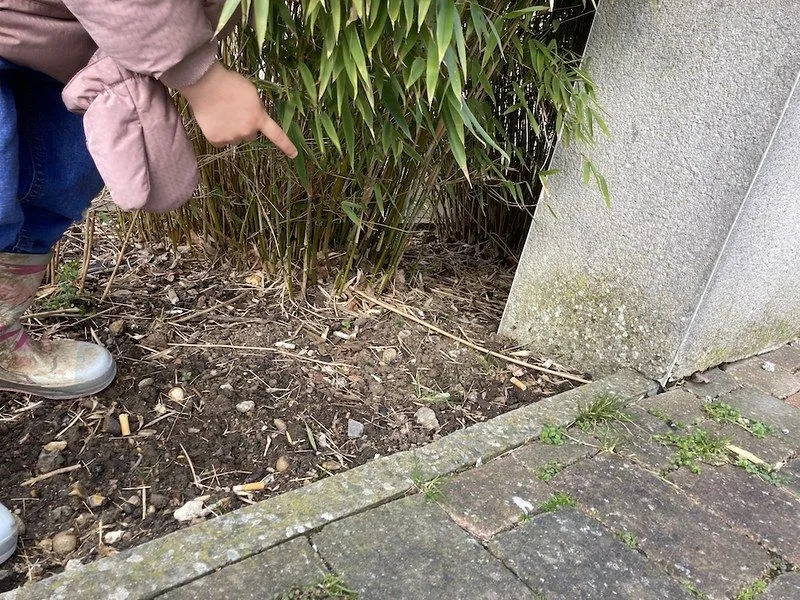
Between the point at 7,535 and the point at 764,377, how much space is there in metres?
1.99

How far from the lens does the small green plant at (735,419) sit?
5.42 feet

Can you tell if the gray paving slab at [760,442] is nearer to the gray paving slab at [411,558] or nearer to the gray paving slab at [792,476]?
the gray paving slab at [792,476]

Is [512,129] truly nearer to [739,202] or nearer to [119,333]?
[739,202]

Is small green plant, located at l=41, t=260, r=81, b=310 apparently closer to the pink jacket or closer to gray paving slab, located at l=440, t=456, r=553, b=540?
the pink jacket

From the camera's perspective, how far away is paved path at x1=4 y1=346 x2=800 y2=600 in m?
1.07

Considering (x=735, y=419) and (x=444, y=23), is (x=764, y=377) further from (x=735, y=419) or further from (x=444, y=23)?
(x=444, y=23)

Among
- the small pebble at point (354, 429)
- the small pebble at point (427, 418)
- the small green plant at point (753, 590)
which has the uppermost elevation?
the small green plant at point (753, 590)

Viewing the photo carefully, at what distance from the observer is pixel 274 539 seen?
44.6 inches

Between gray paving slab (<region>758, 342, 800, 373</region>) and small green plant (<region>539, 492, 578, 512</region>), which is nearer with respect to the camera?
small green plant (<region>539, 492, 578, 512</region>)

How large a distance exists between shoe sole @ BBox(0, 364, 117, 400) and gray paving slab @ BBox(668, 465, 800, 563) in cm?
137

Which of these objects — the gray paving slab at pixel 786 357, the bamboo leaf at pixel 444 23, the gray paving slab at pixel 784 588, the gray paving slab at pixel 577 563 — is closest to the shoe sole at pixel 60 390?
the gray paving slab at pixel 577 563

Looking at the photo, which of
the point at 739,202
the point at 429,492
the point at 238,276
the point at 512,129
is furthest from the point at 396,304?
the point at 739,202

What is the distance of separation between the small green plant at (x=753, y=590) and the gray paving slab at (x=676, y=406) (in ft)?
1.61

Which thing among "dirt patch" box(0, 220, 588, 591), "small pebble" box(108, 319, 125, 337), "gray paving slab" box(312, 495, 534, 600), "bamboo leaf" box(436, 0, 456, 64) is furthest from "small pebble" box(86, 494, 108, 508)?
"bamboo leaf" box(436, 0, 456, 64)
